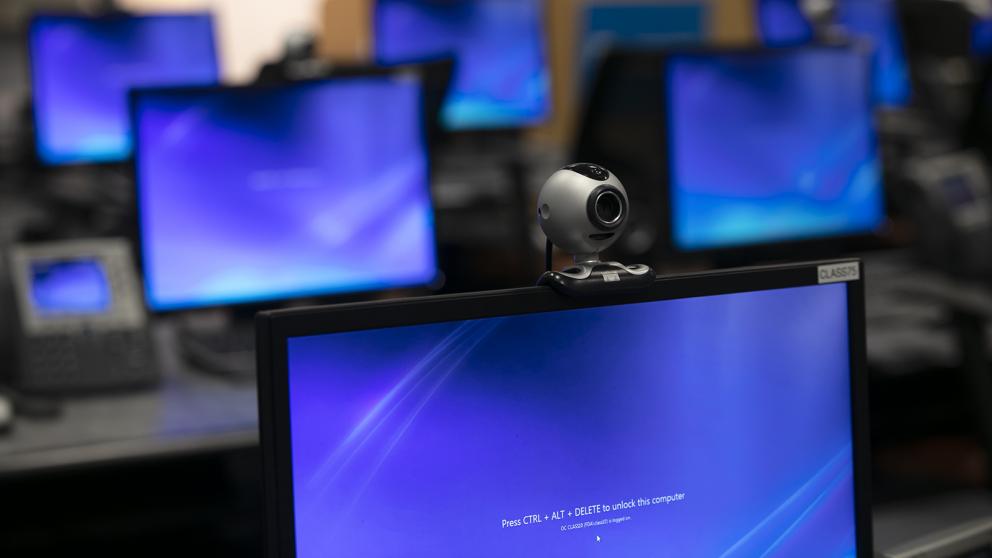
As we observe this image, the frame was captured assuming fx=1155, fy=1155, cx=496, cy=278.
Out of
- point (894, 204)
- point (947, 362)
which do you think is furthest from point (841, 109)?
point (894, 204)

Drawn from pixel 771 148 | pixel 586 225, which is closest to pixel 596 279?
pixel 586 225

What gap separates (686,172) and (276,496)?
153cm

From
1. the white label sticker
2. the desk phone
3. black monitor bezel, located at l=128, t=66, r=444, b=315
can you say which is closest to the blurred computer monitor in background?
black monitor bezel, located at l=128, t=66, r=444, b=315

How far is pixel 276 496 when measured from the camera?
0.88 metres

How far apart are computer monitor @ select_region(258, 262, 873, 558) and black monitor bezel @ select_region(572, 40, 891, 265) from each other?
1.20 m

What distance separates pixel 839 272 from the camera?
1065mm

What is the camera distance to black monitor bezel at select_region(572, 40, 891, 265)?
2.24m

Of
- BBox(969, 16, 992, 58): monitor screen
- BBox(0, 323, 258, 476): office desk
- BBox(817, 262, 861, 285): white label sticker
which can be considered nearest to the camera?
BBox(817, 262, 861, 285): white label sticker

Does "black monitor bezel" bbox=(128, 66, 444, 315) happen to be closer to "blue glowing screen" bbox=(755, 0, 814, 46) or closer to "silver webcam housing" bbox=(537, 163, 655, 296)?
"silver webcam housing" bbox=(537, 163, 655, 296)

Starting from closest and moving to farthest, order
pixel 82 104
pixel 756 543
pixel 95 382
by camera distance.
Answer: pixel 756 543 → pixel 95 382 → pixel 82 104

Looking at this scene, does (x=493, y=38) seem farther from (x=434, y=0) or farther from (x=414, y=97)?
(x=414, y=97)

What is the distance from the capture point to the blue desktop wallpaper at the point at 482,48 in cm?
412

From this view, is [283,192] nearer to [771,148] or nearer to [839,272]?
[771,148]

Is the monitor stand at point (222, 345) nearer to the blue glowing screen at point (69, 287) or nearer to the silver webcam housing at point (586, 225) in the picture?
the blue glowing screen at point (69, 287)
